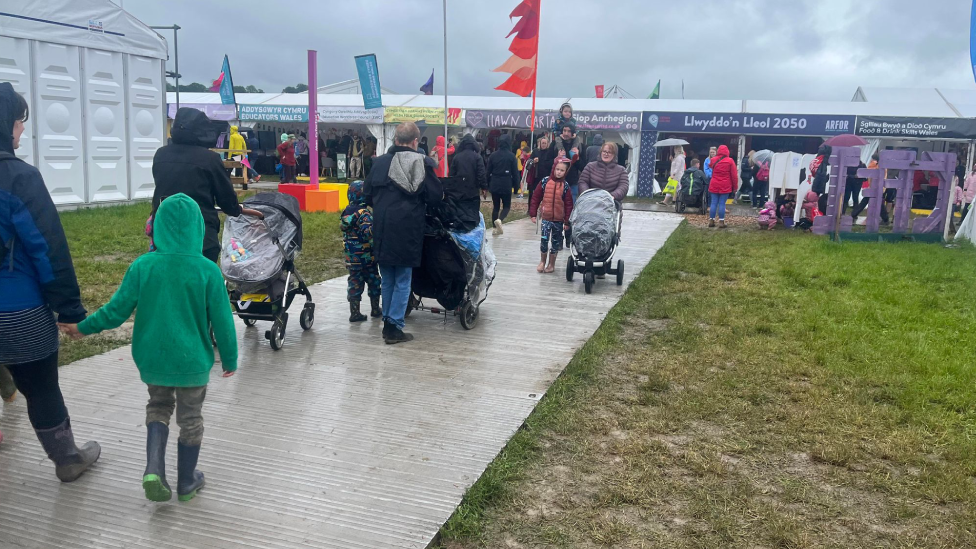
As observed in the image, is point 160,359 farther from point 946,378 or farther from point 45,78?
point 45,78

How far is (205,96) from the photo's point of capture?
30.3 m

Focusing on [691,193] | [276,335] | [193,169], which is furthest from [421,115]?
[193,169]

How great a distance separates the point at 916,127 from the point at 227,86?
22.3m

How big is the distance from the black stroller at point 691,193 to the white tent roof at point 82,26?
1266 centimetres

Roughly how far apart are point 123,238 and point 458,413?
8.24 meters

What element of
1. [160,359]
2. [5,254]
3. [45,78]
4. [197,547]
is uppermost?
[45,78]

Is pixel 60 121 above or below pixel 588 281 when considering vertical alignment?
above

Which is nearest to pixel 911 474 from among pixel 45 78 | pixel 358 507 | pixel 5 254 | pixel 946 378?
pixel 946 378

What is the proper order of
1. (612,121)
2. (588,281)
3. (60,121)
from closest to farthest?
(588,281)
(60,121)
(612,121)

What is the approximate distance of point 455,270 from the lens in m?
6.20

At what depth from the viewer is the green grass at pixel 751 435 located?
3.29 meters

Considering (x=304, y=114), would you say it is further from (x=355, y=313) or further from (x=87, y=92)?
(x=355, y=313)

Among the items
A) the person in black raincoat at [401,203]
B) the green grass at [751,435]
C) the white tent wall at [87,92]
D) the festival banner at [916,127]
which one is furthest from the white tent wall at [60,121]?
the festival banner at [916,127]

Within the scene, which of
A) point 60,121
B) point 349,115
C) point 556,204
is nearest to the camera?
point 556,204
